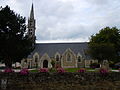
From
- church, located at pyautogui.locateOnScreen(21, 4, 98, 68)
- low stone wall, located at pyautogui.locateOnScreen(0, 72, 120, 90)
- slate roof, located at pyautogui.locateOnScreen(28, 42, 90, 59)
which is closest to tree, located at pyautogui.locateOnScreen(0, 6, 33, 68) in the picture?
low stone wall, located at pyautogui.locateOnScreen(0, 72, 120, 90)

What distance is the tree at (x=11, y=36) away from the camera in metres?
25.5

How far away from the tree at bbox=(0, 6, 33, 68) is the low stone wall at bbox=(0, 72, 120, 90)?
12046 mm

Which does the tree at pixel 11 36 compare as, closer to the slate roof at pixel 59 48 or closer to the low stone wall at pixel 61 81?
the low stone wall at pixel 61 81

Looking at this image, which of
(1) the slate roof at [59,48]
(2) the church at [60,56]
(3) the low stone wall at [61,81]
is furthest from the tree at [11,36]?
A: (1) the slate roof at [59,48]

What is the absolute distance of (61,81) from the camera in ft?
45.3

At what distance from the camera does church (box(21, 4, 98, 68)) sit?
5981 cm

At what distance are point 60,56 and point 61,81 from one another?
47.1 meters

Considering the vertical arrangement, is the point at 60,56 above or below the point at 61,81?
above

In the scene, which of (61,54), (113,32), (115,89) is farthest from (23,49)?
(61,54)

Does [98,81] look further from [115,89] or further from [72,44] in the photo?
[72,44]

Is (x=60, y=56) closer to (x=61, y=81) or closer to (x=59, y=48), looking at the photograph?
(x=59, y=48)

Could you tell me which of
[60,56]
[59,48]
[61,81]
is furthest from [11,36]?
[59,48]

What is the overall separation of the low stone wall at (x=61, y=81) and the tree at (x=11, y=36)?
1205 cm

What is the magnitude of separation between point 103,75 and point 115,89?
6.47 feet
